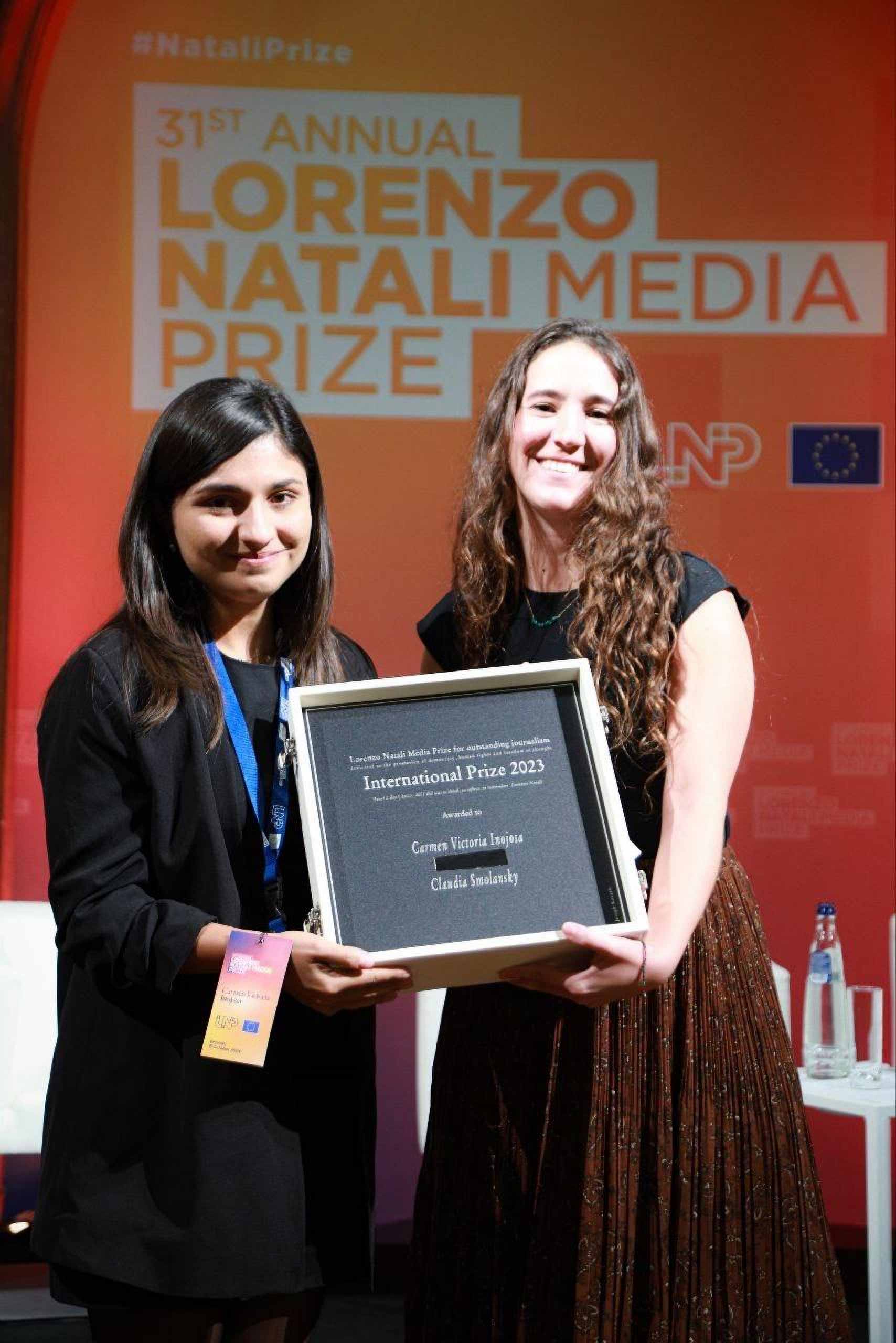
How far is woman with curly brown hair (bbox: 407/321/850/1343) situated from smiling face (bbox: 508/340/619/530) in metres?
0.01

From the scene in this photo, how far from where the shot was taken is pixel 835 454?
142 inches

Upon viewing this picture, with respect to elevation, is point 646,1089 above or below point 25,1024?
above

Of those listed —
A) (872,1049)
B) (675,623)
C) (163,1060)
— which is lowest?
(872,1049)

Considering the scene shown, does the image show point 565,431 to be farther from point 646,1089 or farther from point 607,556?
point 646,1089

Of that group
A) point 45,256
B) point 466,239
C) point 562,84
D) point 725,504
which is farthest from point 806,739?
point 45,256

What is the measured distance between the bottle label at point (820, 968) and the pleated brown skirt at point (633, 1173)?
126cm

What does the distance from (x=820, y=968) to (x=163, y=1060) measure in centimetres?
191

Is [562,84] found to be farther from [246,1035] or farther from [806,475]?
[246,1035]

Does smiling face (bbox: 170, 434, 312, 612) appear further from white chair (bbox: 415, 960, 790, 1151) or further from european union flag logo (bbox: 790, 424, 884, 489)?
european union flag logo (bbox: 790, 424, 884, 489)

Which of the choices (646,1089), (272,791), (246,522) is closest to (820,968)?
(646,1089)

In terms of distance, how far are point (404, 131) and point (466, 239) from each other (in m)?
0.31

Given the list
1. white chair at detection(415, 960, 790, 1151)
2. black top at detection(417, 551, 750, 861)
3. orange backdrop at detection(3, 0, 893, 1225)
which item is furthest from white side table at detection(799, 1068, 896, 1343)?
black top at detection(417, 551, 750, 861)

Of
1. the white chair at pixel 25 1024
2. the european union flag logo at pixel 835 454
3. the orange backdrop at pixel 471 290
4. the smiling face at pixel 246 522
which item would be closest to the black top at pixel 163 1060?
the smiling face at pixel 246 522

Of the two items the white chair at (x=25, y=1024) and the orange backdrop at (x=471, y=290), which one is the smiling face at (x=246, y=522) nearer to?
the white chair at (x=25, y=1024)
